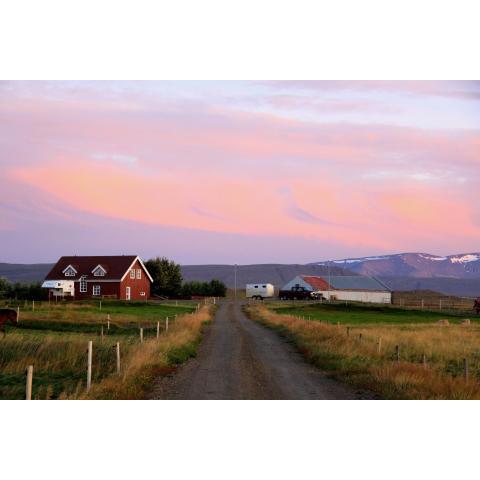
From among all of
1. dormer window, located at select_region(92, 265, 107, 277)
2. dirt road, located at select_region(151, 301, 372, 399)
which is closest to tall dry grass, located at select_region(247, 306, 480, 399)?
dirt road, located at select_region(151, 301, 372, 399)

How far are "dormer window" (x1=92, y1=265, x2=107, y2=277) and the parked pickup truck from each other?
39457 millimetres

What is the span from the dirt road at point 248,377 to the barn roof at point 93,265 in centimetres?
6108

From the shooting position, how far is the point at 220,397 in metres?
17.4

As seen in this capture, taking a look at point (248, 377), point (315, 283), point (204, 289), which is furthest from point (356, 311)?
point (248, 377)

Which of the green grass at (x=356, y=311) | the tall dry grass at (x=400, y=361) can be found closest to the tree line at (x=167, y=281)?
the green grass at (x=356, y=311)

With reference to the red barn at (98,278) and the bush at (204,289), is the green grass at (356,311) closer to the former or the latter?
Result: the red barn at (98,278)

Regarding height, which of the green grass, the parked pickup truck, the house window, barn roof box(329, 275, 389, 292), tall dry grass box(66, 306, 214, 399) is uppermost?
the house window

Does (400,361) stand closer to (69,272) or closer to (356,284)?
(69,272)

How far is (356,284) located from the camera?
135000 mm

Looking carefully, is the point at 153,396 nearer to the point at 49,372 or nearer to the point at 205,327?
the point at 49,372

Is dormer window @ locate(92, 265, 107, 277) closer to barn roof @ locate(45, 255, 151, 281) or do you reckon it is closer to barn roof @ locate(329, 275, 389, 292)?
barn roof @ locate(45, 255, 151, 281)

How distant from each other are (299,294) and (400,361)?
314ft

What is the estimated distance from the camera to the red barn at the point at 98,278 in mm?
91938

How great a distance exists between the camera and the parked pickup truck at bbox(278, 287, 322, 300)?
119188 mm
